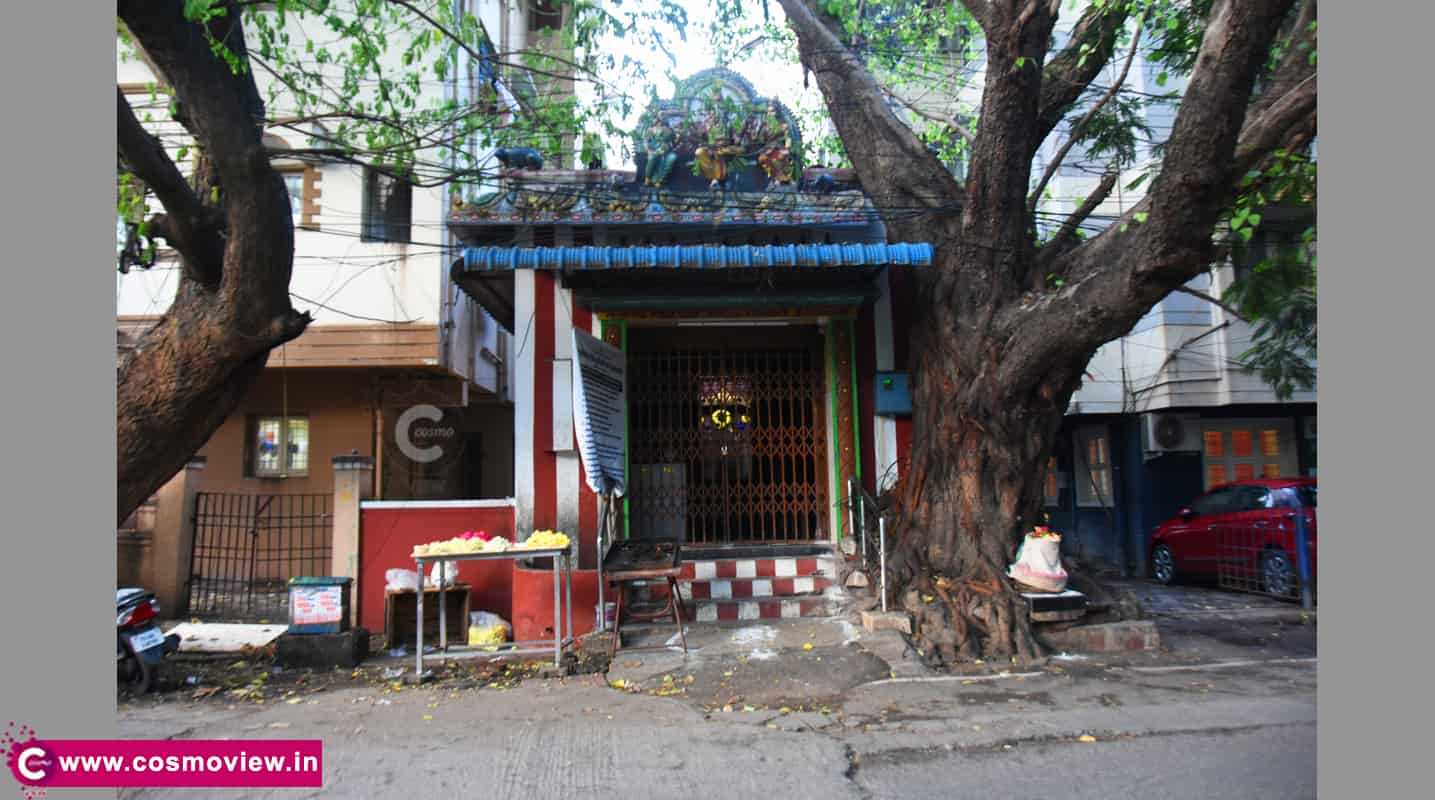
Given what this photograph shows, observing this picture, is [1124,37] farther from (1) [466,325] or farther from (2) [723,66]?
(1) [466,325]

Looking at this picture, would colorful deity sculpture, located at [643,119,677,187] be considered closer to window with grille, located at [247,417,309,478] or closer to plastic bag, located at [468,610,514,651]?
plastic bag, located at [468,610,514,651]

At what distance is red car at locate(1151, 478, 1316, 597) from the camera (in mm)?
9664

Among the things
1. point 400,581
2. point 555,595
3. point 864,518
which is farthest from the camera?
point 864,518

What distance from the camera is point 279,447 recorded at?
42.1 ft

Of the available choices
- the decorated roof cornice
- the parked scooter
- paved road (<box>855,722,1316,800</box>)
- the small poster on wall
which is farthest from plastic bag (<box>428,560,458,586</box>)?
paved road (<box>855,722,1316,800</box>)

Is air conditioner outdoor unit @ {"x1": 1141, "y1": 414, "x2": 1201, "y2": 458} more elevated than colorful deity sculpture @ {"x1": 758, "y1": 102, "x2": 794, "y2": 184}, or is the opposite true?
colorful deity sculpture @ {"x1": 758, "y1": 102, "x2": 794, "y2": 184}

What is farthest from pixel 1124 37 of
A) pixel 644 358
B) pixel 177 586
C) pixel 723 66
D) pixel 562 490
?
pixel 177 586

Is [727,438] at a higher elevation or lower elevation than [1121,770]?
higher

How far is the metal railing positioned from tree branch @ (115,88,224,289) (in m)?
6.10

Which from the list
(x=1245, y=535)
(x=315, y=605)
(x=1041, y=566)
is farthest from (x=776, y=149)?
(x=1245, y=535)

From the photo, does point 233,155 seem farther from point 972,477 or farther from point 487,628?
point 972,477

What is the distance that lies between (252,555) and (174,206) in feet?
21.7

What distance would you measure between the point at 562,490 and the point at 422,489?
667 centimetres

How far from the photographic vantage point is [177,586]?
906 centimetres
